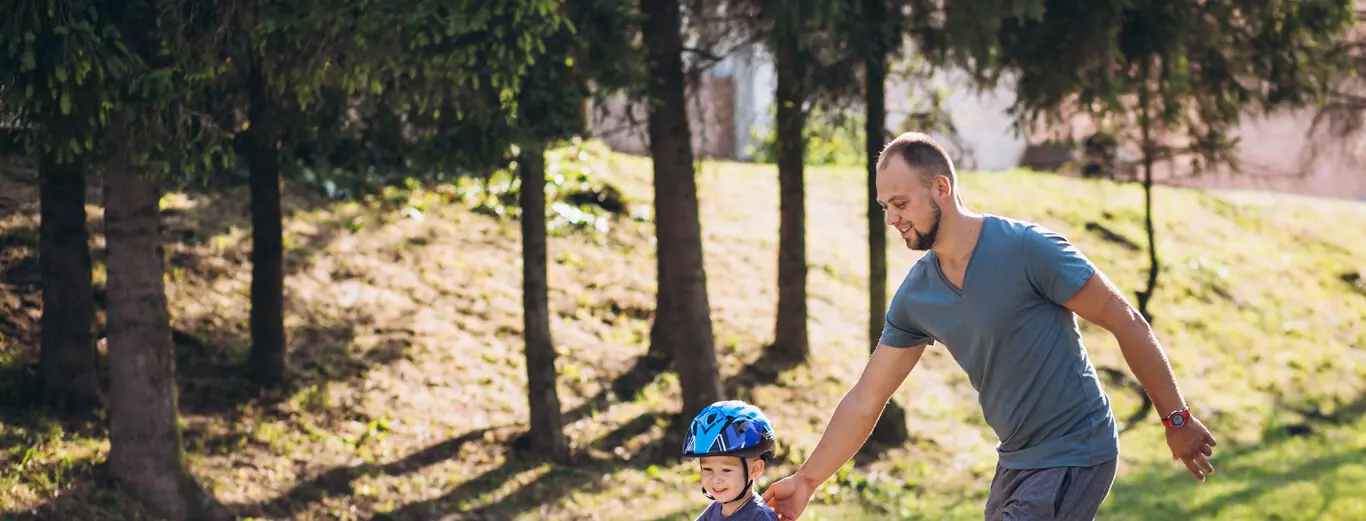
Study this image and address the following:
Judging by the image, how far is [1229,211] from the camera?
85.1 ft

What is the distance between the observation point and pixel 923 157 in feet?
14.4

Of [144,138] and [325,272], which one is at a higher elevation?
[144,138]

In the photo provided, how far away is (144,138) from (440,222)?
8822mm

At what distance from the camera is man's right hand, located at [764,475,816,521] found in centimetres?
480

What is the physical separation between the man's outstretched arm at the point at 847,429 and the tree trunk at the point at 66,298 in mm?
7616

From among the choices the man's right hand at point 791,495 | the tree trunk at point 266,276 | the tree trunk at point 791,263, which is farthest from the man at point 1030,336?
the tree trunk at point 791,263

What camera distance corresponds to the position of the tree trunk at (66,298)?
10422 millimetres

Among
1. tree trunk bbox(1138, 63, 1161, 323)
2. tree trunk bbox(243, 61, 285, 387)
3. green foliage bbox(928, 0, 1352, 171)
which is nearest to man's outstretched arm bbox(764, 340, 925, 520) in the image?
green foliage bbox(928, 0, 1352, 171)

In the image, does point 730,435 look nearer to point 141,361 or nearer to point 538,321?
point 141,361

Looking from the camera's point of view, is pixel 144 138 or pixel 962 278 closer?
pixel 962 278

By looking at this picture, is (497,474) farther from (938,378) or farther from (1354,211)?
(1354,211)

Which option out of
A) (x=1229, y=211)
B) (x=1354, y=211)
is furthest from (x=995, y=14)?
(x=1354, y=211)

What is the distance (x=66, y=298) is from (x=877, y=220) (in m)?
7.62

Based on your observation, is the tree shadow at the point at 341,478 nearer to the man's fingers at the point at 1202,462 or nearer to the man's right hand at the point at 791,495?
the man's right hand at the point at 791,495
